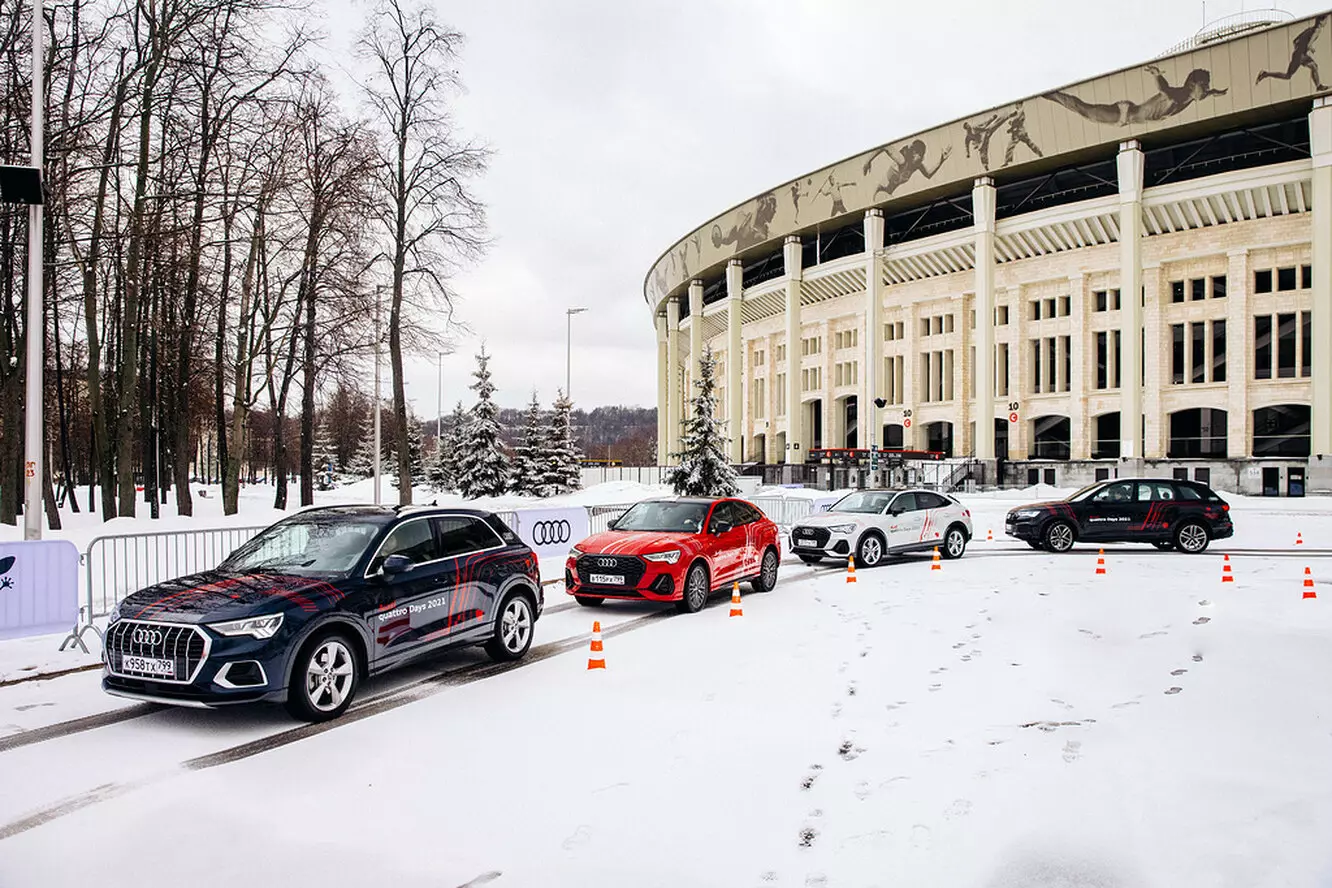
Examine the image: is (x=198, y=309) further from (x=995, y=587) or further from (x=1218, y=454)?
(x=1218, y=454)

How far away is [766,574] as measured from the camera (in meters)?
14.9

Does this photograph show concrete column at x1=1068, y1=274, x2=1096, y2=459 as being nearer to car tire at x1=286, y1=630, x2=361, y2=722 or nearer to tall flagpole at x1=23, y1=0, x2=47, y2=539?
tall flagpole at x1=23, y1=0, x2=47, y2=539

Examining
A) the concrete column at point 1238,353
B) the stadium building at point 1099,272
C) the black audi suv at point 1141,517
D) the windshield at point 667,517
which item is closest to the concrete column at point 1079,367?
the stadium building at point 1099,272

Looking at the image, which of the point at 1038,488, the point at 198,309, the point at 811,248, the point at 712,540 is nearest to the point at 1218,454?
the point at 1038,488

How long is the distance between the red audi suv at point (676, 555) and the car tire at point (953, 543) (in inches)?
267

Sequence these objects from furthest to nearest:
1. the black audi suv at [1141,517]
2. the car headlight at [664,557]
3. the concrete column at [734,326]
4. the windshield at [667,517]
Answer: the concrete column at [734,326] < the black audi suv at [1141,517] < the windshield at [667,517] < the car headlight at [664,557]

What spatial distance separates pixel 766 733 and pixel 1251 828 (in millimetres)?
3114

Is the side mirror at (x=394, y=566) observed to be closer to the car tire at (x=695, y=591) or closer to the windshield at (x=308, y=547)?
the windshield at (x=308, y=547)

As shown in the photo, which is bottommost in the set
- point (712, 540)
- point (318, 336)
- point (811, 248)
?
point (712, 540)

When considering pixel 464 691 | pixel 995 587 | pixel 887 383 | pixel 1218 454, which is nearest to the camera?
pixel 464 691

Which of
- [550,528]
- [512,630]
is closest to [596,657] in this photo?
[512,630]

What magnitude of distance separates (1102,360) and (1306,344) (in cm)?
971

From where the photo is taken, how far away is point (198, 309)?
96.6 feet

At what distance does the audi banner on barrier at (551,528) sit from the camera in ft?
61.2
